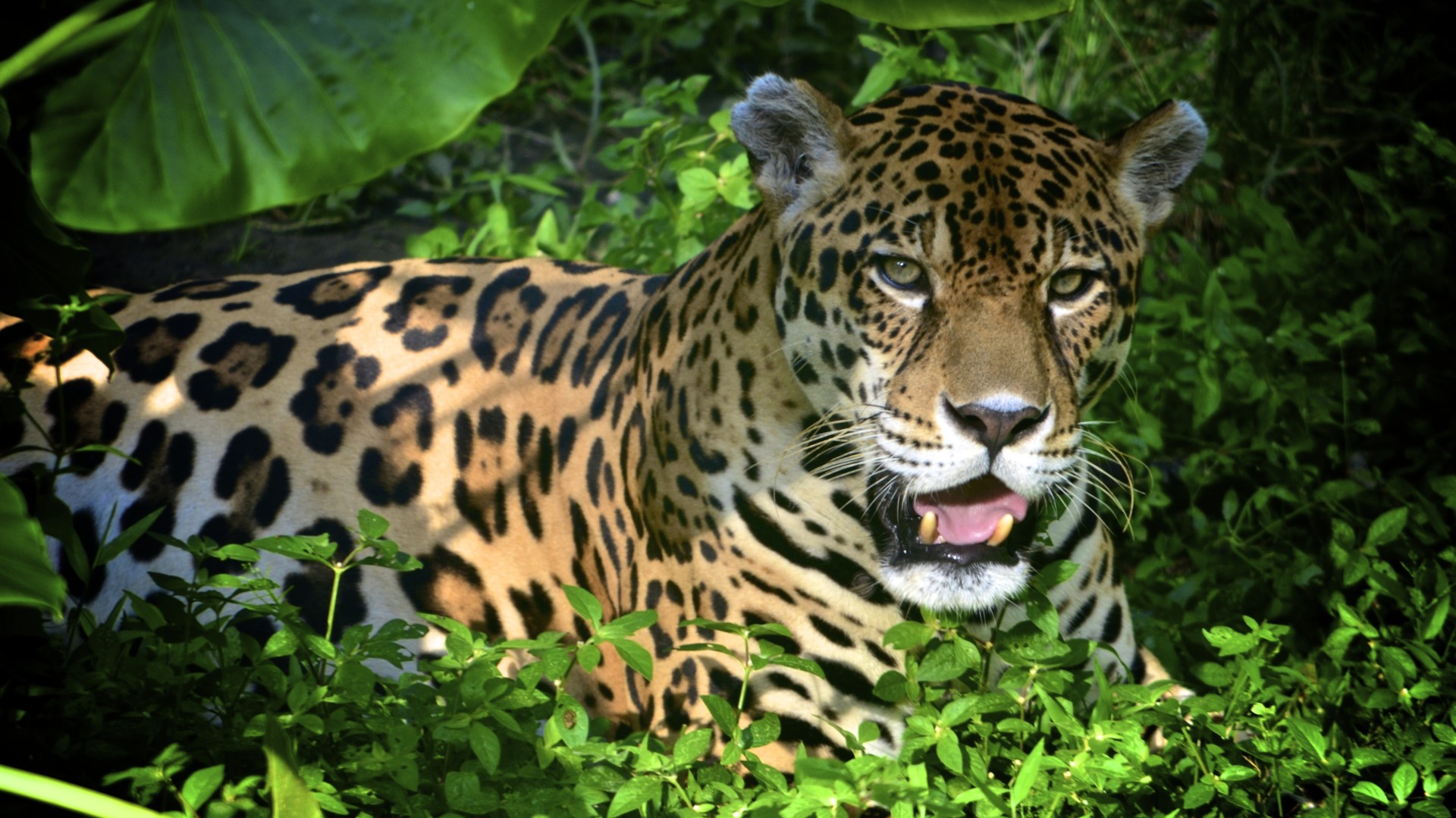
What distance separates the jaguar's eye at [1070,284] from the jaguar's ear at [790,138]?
1.70 ft

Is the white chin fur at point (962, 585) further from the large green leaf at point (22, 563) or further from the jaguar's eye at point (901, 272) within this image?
the large green leaf at point (22, 563)

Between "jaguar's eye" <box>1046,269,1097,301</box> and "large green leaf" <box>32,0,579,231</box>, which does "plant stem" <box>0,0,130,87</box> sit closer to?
"large green leaf" <box>32,0,579,231</box>

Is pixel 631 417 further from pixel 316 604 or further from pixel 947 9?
pixel 947 9

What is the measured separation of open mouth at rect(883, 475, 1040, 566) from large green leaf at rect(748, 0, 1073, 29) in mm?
1201

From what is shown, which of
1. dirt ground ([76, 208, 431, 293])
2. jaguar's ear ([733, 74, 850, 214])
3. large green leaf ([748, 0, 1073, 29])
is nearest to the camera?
large green leaf ([748, 0, 1073, 29])

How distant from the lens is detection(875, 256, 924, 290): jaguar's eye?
289 centimetres

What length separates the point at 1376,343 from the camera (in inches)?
181

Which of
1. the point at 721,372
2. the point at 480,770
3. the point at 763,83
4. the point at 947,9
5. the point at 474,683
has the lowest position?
the point at 480,770

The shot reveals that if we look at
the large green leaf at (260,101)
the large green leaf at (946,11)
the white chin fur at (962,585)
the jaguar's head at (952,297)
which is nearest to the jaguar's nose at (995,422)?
the jaguar's head at (952,297)

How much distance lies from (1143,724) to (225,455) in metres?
2.36

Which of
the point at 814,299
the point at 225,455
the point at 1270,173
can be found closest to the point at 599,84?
the point at 1270,173

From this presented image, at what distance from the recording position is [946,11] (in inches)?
70.6

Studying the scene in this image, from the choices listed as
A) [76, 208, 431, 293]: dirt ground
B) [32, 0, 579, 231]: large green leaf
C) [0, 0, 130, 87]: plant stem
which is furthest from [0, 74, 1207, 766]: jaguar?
[76, 208, 431, 293]: dirt ground

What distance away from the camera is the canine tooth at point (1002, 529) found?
9.34 ft
